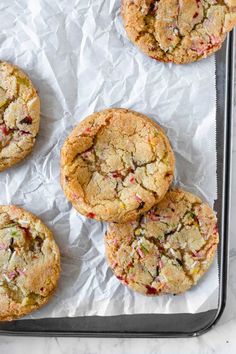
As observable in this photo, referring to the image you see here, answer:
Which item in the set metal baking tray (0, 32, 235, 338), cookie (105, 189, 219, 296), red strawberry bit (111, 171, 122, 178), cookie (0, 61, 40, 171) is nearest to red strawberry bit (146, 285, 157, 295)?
cookie (105, 189, 219, 296)

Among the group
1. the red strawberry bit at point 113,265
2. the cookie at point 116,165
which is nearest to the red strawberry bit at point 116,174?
the cookie at point 116,165

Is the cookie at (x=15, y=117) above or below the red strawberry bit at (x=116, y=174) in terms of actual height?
above

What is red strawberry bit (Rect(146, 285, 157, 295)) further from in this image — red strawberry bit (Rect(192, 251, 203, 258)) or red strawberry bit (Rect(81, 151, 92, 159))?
red strawberry bit (Rect(81, 151, 92, 159))

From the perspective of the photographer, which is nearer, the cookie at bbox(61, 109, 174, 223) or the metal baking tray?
the cookie at bbox(61, 109, 174, 223)

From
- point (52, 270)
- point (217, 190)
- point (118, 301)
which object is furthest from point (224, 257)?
point (52, 270)

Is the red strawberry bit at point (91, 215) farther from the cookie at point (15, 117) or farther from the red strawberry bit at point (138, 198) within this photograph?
the cookie at point (15, 117)

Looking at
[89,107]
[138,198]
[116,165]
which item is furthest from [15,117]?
[138,198]
